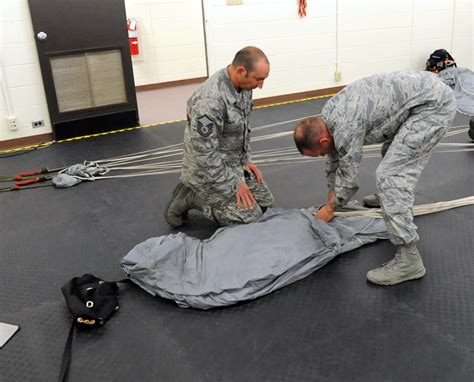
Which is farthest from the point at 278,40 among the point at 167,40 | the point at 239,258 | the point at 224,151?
the point at 239,258

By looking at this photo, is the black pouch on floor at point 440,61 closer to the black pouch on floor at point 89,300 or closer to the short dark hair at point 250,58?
the short dark hair at point 250,58

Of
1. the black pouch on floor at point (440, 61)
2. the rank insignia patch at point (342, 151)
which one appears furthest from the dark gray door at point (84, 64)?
the black pouch on floor at point (440, 61)

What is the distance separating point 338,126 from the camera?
2.43m

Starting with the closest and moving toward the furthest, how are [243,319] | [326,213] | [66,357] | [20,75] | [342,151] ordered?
[66,357] → [243,319] → [342,151] → [326,213] → [20,75]

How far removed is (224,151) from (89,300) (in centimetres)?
126

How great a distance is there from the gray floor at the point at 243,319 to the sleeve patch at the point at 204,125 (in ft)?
2.79

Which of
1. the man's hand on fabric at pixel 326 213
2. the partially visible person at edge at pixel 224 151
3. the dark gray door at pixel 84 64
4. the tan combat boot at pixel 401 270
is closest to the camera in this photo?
the tan combat boot at pixel 401 270

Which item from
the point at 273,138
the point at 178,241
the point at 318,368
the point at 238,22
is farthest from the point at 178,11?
the point at 318,368

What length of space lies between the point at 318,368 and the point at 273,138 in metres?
3.42

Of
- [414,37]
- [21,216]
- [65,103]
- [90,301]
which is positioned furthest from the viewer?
[414,37]

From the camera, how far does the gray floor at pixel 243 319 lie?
81.7 inches

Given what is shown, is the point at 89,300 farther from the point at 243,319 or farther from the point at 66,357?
the point at 243,319

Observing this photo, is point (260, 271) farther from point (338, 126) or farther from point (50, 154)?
point (50, 154)

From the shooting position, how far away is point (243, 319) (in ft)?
7.79
